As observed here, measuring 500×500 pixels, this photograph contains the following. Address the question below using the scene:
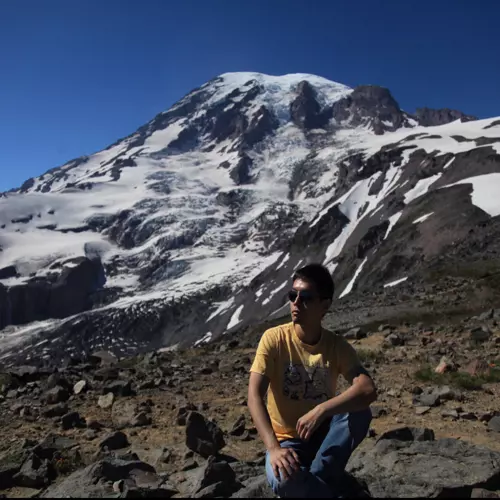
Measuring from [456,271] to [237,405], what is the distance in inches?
975

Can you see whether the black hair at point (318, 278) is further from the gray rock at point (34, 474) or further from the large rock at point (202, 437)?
the gray rock at point (34, 474)

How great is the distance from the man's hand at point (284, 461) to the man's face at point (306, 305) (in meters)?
1.36

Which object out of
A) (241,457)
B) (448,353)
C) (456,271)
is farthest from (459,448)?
(456,271)

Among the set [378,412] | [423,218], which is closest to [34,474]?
[378,412]

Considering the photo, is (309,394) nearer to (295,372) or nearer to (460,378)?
(295,372)

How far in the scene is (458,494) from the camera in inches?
197

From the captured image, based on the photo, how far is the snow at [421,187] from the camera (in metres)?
97.6

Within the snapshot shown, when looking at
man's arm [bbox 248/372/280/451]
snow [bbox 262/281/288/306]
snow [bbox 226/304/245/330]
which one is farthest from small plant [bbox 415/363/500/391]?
snow [bbox 262/281/288/306]

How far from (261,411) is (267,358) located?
56 cm

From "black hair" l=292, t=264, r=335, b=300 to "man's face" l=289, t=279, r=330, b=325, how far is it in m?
0.05

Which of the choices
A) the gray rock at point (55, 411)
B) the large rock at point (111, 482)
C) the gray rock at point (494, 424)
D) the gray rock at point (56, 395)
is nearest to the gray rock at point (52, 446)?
the large rock at point (111, 482)

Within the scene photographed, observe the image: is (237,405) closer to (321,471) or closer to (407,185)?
(321,471)

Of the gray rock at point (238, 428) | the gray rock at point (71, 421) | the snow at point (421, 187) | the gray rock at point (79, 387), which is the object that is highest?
the snow at point (421, 187)

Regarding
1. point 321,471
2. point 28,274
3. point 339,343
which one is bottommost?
point 321,471
